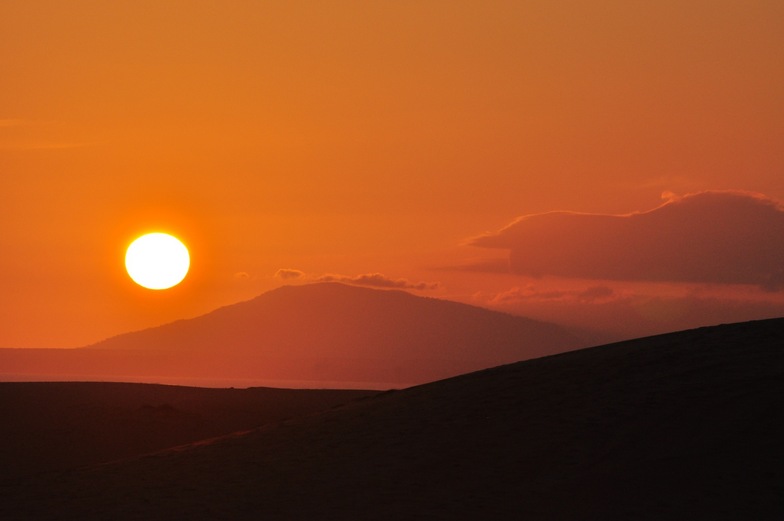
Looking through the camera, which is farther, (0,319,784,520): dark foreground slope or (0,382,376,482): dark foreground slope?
(0,382,376,482): dark foreground slope

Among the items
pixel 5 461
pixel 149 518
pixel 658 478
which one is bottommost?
pixel 658 478

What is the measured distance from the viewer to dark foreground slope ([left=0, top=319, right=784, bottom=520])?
18344mm

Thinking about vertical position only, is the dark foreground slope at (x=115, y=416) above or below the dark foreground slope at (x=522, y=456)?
above

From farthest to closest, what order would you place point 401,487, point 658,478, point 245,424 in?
point 245,424 → point 401,487 → point 658,478

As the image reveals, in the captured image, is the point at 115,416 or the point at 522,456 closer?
the point at 522,456

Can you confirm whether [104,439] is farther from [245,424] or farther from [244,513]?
[244,513]

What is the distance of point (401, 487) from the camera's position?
2000 cm

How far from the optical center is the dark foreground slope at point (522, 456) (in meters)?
18.3

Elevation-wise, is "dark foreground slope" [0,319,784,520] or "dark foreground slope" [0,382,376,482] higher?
"dark foreground slope" [0,382,376,482]

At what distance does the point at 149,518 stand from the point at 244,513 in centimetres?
168

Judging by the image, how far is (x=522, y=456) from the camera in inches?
816

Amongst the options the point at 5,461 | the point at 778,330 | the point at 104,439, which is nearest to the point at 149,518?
the point at 5,461

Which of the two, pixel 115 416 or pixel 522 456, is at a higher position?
pixel 115 416

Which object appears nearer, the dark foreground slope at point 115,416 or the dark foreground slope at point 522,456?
the dark foreground slope at point 522,456
